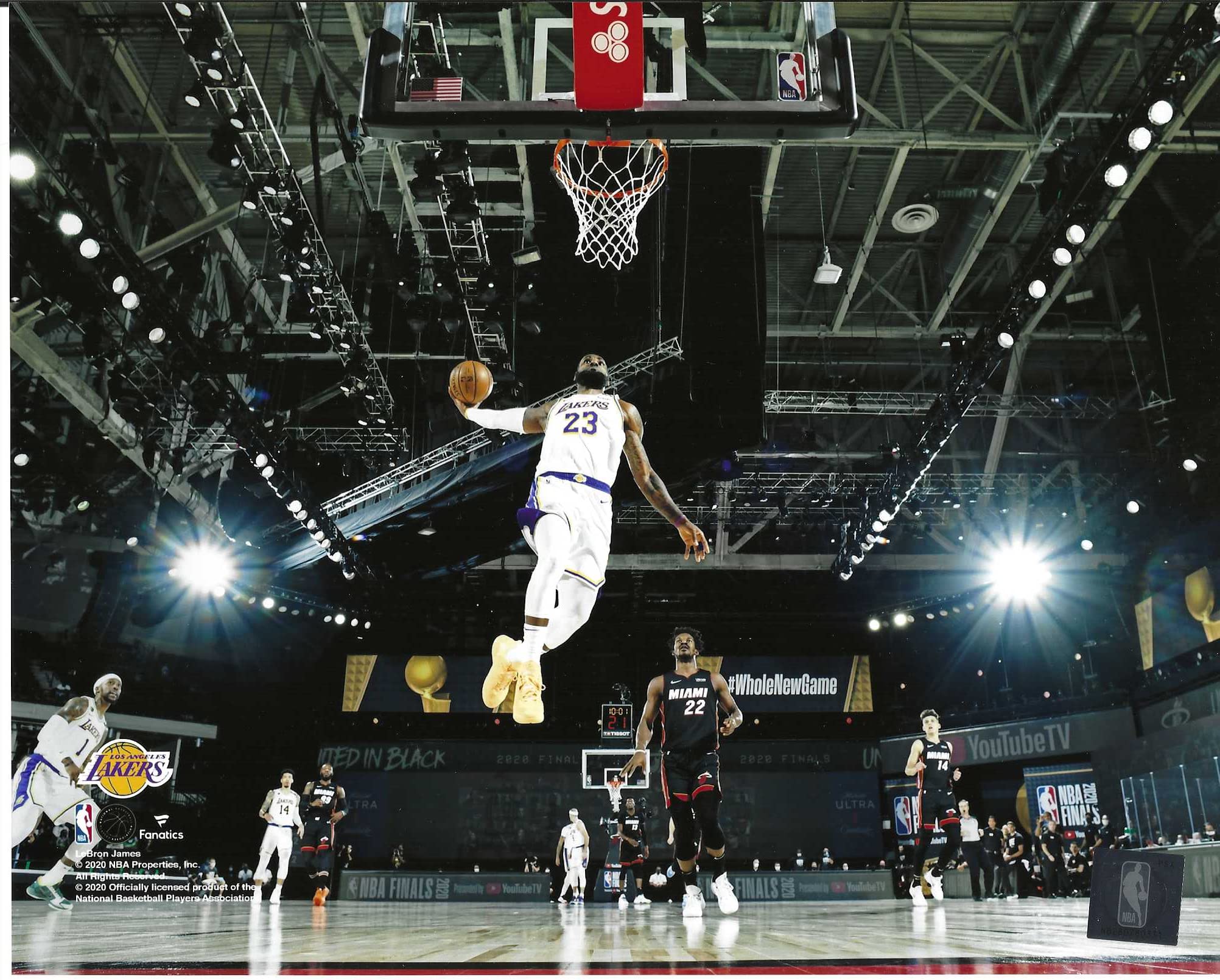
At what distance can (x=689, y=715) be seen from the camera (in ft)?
17.8

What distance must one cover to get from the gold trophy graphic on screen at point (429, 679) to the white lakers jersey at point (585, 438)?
52.8 feet

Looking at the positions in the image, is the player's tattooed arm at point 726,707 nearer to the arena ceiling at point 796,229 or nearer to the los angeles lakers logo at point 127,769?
the arena ceiling at point 796,229

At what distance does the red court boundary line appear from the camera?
246cm

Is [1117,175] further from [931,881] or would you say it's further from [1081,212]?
[931,881]

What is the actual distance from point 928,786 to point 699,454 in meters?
4.58

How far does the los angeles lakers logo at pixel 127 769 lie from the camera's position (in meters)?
14.4

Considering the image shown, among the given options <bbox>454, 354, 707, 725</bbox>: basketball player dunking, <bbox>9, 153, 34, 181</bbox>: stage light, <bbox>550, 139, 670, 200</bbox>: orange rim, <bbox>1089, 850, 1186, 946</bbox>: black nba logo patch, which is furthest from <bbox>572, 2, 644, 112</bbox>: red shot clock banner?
<bbox>9, 153, 34, 181</bbox>: stage light

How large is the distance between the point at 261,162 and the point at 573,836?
10.3 metres

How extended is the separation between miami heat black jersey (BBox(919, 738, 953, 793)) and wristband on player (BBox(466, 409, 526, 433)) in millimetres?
6128

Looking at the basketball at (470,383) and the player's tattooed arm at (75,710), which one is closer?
the basketball at (470,383)

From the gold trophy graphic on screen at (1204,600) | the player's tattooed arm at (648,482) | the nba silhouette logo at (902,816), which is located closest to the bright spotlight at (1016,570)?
the gold trophy graphic on screen at (1204,600)

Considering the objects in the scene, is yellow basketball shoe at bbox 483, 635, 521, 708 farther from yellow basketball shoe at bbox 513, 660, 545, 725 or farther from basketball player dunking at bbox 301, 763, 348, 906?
basketball player dunking at bbox 301, 763, 348, 906

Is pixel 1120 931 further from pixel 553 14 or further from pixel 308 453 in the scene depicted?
pixel 308 453

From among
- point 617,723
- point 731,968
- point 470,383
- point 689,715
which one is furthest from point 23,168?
point 617,723
